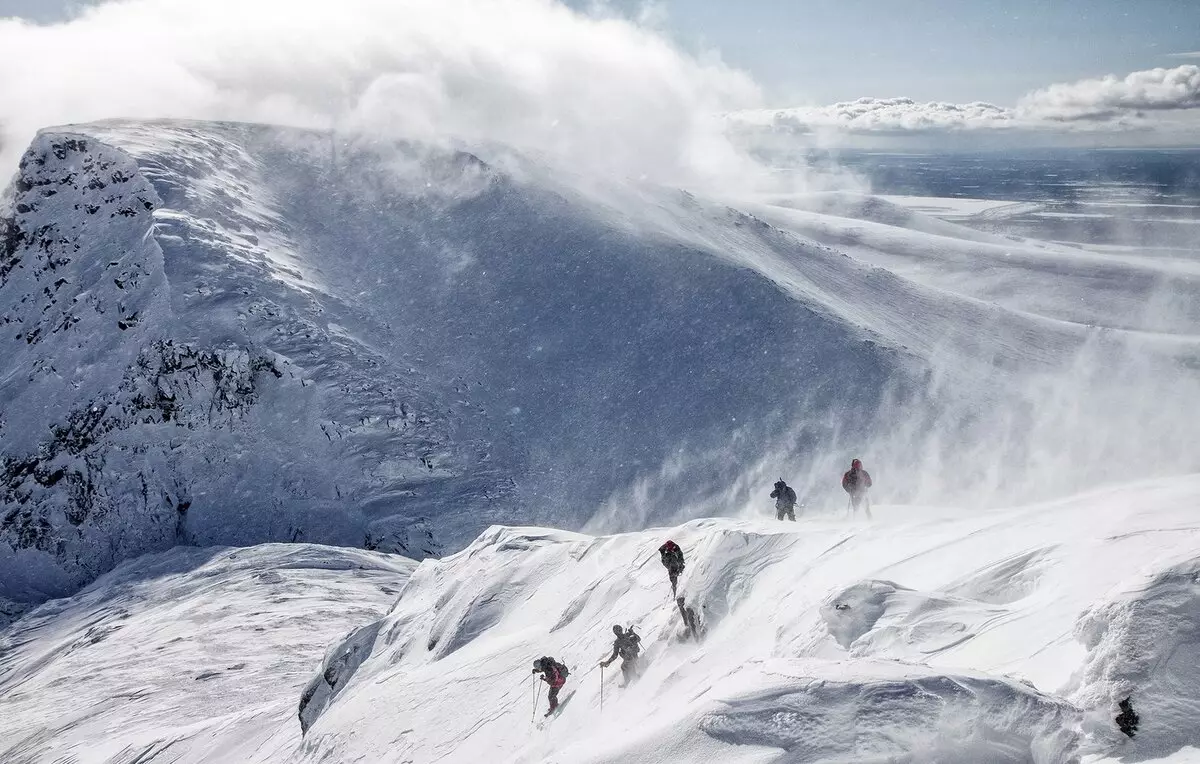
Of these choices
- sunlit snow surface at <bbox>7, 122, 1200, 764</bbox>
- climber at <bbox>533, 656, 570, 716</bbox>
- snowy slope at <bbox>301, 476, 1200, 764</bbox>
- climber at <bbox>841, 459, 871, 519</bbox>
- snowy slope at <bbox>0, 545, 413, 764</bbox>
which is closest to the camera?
snowy slope at <bbox>301, 476, 1200, 764</bbox>

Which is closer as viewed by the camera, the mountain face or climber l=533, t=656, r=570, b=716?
climber l=533, t=656, r=570, b=716

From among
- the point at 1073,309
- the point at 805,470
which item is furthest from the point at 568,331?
the point at 1073,309

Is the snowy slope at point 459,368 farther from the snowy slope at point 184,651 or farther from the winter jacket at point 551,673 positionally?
the winter jacket at point 551,673

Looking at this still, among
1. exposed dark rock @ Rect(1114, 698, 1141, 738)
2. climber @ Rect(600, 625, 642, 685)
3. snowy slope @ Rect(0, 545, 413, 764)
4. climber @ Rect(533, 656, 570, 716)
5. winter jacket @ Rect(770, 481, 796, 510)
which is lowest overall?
snowy slope @ Rect(0, 545, 413, 764)

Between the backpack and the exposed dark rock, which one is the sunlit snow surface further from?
the backpack

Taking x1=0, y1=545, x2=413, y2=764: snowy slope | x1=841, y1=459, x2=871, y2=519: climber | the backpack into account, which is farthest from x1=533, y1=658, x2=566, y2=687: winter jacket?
x1=0, y1=545, x2=413, y2=764: snowy slope

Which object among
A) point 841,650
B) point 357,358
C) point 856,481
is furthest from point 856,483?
point 357,358

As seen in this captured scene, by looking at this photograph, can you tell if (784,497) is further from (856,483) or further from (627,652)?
(627,652)
